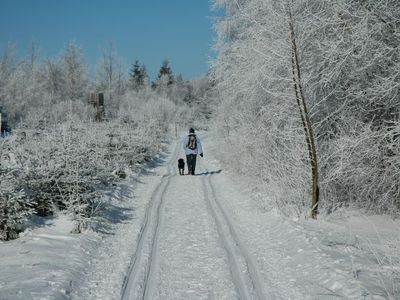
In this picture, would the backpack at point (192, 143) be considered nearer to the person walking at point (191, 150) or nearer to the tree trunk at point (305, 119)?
the person walking at point (191, 150)

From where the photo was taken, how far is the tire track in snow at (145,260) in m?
5.79

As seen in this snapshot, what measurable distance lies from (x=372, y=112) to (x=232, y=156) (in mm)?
8205

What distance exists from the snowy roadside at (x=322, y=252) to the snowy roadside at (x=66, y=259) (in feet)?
7.78

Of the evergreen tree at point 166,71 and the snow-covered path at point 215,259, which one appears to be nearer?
the snow-covered path at point 215,259

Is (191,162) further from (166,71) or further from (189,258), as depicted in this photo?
(166,71)

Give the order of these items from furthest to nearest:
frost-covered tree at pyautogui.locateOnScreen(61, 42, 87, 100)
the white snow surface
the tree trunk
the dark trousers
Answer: frost-covered tree at pyautogui.locateOnScreen(61, 42, 87, 100)
the dark trousers
the tree trunk
the white snow surface

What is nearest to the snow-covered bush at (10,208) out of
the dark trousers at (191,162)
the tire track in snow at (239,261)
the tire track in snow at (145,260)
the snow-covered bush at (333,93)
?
the tire track in snow at (145,260)

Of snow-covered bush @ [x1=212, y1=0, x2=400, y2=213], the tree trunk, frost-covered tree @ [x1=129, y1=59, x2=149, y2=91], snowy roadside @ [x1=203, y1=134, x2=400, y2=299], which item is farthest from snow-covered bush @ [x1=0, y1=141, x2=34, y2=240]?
frost-covered tree @ [x1=129, y1=59, x2=149, y2=91]

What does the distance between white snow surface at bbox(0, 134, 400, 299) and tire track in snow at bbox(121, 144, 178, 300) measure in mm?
16

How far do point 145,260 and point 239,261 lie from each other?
5.05ft

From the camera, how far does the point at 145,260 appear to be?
7102mm

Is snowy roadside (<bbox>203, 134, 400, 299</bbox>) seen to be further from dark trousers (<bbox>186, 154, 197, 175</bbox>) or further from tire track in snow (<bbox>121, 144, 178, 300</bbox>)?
dark trousers (<bbox>186, 154, 197, 175</bbox>)

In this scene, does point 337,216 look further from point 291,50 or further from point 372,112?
point 291,50

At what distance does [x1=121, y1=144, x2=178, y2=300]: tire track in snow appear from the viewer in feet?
19.0
